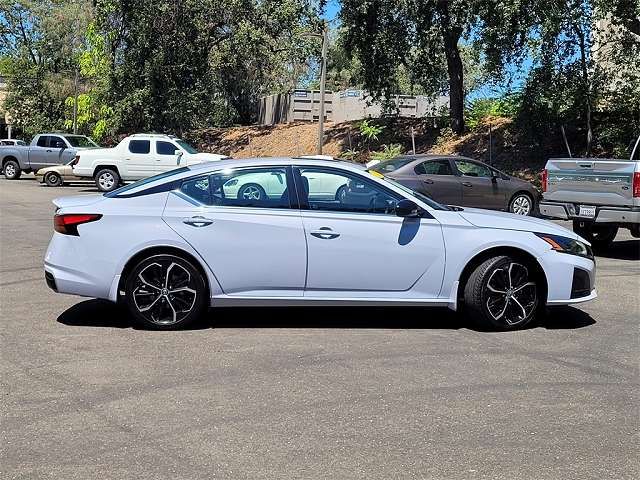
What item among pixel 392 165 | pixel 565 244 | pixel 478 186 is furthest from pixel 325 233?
pixel 478 186

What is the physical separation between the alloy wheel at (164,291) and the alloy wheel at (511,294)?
262 centimetres

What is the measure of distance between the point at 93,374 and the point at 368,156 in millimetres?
25808

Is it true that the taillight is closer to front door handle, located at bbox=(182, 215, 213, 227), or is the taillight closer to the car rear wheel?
front door handle, located at bbox=(182, 215, 213, 227)

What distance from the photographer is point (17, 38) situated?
51875 mm

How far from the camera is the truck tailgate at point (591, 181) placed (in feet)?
37.1

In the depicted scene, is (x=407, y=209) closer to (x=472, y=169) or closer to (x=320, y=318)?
(x=320, y=318)

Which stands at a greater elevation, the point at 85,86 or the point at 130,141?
the point at 85,86

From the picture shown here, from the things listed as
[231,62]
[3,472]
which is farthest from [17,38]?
[3,472]

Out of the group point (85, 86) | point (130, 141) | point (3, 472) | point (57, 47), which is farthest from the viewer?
point (57, 47)

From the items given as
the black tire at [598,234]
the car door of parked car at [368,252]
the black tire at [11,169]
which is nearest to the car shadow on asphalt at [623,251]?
the black tire at [598,234]

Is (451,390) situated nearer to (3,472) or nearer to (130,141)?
(3,472)

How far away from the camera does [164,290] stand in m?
6.78

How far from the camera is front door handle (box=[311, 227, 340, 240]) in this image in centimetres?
673

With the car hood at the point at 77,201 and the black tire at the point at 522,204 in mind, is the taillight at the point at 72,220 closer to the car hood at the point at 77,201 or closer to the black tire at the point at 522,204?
the car hood at the point at 77,201
